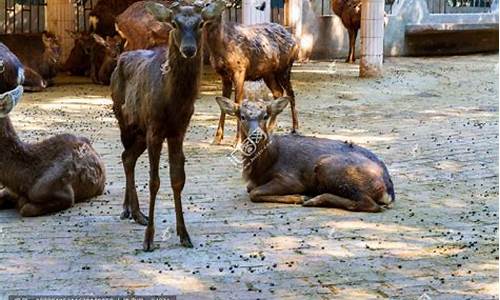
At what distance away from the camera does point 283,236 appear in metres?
6.54

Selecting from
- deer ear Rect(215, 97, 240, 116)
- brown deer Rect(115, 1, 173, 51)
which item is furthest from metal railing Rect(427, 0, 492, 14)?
deer ear Rect(215, 97, 240, 116)

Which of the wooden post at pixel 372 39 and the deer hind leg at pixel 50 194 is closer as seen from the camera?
the deer hind leg at pixel 50 194

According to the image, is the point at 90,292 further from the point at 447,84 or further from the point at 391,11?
the point at 391,11

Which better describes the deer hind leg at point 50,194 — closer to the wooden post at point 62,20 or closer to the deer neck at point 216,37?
the deer neck at point 216,37

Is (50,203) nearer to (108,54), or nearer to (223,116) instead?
(223,116)

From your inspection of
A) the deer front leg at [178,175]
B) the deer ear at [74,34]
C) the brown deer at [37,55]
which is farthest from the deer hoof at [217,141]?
the deer ear at [74,34]

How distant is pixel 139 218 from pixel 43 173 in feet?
3.10

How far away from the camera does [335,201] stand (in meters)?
7.43

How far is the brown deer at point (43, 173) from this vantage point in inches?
281

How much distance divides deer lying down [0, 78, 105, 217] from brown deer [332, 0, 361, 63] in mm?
13067

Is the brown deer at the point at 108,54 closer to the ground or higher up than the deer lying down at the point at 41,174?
higher up

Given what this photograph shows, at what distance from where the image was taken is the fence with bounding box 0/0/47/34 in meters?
20.1

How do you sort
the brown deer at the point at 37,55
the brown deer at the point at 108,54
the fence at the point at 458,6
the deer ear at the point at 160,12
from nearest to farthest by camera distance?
the deer ear at the point at 160,12, the brown deer at the point at 37,55, the brown deer at the point at 108,54, the fence at the point at 458,6

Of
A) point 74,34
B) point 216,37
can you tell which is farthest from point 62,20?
point 216,37
